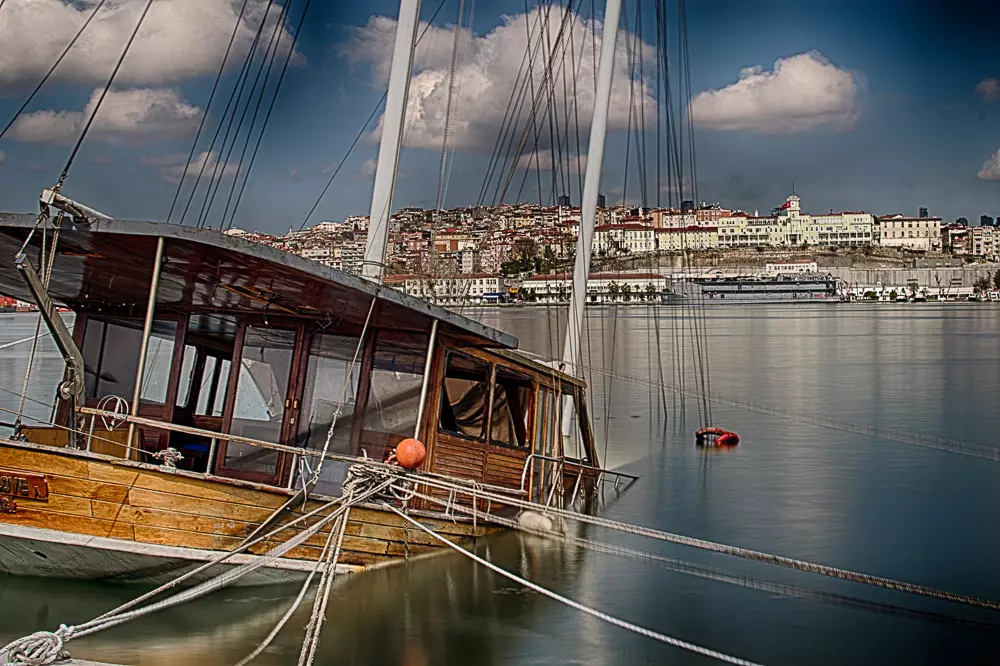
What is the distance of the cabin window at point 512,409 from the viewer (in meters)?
13.6

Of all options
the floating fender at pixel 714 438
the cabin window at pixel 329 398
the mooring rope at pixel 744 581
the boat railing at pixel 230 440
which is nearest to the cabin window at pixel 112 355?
the boat railing at pixel 230 440

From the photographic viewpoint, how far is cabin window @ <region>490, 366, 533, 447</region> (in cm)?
1359

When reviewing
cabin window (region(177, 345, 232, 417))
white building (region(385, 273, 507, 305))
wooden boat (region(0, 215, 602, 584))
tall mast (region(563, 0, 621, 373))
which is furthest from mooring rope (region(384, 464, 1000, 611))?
tall mast (region(563, 0, 621, 373))

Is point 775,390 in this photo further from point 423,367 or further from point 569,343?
point 423,367

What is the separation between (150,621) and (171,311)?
11.6 ft

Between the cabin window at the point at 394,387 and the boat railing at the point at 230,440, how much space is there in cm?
63

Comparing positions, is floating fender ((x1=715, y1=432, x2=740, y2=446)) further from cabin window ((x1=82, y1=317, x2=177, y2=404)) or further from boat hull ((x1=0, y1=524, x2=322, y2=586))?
boat hull ((x1=0, y1=524, x2=322, y2=586))

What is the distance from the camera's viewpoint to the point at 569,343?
57.6ft

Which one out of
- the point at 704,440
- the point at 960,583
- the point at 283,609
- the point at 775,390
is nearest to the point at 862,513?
the point at 960,583

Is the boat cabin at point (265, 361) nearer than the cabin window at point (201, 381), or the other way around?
the boat cabin at point (265, 361)

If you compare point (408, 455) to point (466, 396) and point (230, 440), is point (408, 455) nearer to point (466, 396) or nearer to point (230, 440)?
point (230, 440)

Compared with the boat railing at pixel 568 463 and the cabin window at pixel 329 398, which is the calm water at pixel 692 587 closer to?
the boat railing at pixel 568 463

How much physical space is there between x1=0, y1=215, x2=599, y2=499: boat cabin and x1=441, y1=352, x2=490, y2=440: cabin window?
0.02 metres

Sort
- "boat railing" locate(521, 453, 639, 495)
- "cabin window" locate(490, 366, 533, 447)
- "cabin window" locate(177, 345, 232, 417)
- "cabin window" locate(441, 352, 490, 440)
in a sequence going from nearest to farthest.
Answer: "cabin window" locate(441, 352, 490, 440), "cabin window" locate(177, 345, 232, 417), "boat railing" locate(521, 453, 639, 495), "cabin window" locate(490, 366, 533, 447)
